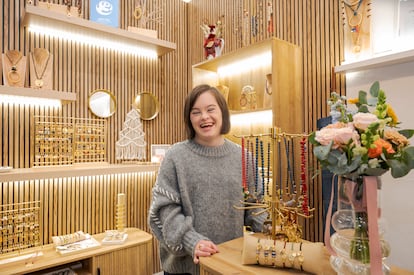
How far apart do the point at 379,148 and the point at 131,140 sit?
2.55m

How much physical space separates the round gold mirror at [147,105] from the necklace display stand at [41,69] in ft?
3.00

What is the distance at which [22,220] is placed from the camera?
A: 236 cm

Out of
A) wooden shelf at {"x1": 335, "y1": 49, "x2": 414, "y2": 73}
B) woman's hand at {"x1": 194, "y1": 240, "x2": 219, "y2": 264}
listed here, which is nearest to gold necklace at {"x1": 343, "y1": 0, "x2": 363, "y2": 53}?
wooden shelf at {"x1": 335, "y1": 49, "x2": 414, "y2": 73}

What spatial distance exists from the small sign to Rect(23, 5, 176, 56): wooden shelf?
0.59 feet

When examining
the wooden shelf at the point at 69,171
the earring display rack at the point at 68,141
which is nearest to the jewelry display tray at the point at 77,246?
the wooden shelf at the point at 69,171

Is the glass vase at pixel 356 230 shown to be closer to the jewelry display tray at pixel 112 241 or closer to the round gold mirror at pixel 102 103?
the jewelry display tray at pixel 112 241

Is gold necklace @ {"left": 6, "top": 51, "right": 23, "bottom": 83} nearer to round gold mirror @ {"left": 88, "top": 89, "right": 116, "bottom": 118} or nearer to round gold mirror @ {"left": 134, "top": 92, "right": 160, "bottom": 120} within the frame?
round gold mirror @ {"left": 88, "top": 89, "right": 116, "bottom": 118}

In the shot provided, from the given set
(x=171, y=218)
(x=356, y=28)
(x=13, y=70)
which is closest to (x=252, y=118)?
(x=356, y=28)

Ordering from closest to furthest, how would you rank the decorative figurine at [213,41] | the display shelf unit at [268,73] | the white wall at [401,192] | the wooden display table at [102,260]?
the white wall at [401,192] → the wooden display table at [102,260] → the display shelf unit at [268,73] → the decorative figurine at [213,41]

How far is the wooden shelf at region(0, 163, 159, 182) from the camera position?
2.13 metres

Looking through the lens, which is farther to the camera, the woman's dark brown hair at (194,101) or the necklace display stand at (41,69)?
the necklace display stand at (41,69)

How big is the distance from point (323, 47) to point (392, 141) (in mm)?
1665

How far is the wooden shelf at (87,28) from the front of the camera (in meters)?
2.38

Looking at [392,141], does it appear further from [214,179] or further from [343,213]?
[214,179]
